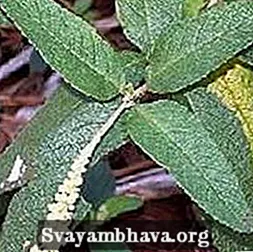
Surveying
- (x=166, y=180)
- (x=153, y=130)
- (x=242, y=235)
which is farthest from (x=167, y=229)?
(x=153, y=130)

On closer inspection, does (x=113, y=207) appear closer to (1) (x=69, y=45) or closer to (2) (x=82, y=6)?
(2) (x=82, y=6)

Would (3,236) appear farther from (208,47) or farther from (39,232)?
(208,47)

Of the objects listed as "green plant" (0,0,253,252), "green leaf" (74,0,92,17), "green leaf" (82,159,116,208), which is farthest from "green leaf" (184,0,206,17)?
"green leaf" (74,0,92,17)

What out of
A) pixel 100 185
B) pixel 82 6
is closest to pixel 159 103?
pixel 100 185

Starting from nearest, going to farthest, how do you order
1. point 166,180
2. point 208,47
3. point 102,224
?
point 208,47, point 102,224, point 166,180

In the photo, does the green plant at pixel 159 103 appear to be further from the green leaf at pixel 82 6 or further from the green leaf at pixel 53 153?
the green leaf at pixel 82 6
